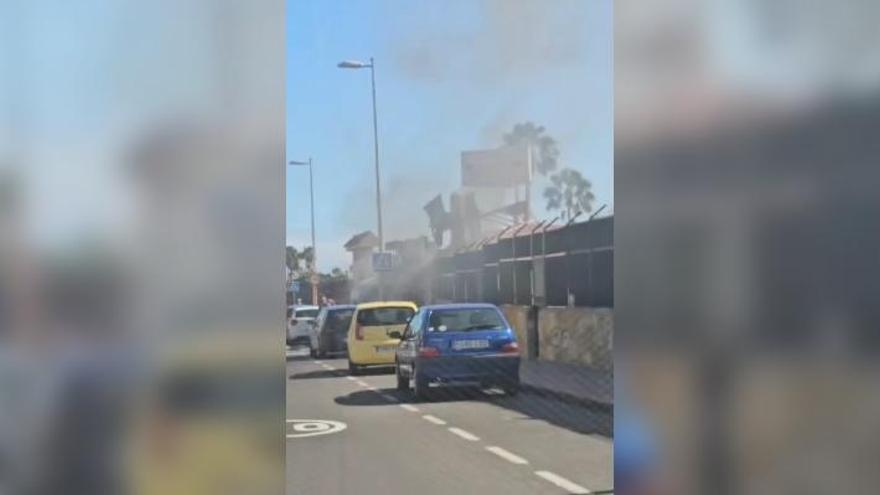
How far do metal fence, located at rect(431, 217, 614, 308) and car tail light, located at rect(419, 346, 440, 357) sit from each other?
1.72 ft

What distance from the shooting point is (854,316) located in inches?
66.2

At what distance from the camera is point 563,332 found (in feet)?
30.1

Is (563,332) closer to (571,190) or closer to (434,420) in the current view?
(434,420)

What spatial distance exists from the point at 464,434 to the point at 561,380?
1703 mm

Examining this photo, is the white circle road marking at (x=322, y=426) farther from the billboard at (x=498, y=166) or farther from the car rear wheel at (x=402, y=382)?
the billboard at (x=498, y=166)

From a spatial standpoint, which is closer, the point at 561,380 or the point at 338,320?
the point at 561,380

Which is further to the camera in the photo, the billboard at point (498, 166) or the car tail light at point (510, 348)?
the car tail light at point (510, 348)

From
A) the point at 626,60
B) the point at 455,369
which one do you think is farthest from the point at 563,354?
the point at 626,60

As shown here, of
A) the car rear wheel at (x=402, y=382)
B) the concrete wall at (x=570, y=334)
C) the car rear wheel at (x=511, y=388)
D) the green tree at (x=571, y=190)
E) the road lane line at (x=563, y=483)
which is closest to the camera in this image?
the green tree at (x=571, y=190)

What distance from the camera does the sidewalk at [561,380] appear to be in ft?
18.4

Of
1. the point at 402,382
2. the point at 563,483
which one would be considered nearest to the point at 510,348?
the point at 402,382

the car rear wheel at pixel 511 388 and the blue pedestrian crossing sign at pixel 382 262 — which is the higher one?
the blue pedestrian crossing sign at pixel 382 262

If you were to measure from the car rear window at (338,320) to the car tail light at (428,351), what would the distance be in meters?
3.74

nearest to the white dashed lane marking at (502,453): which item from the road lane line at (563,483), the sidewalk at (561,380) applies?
the road lane line at (563,483)
